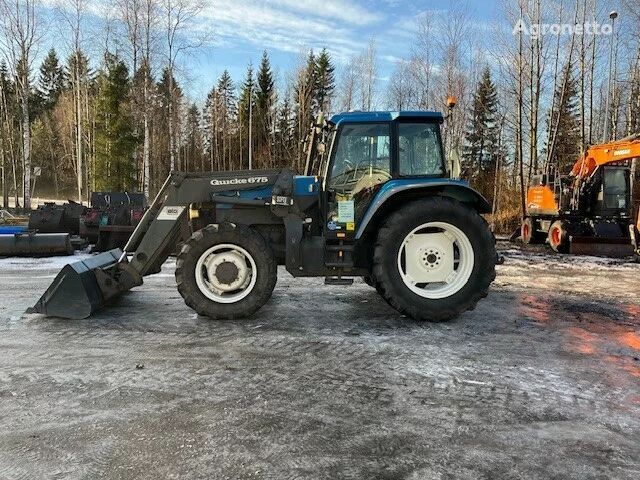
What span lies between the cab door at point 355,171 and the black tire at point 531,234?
12460 mm

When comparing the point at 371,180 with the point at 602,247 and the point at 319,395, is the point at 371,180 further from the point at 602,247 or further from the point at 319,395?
the point at 602,247

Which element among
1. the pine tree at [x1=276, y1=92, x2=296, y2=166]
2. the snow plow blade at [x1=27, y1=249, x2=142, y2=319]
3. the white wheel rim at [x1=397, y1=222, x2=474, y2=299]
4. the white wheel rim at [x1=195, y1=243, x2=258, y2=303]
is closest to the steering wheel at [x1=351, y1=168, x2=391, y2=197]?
the white wheel rim at [x1=397, y1=222, x2=474, y2=299]

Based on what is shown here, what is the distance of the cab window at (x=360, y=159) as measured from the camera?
547 centimetres

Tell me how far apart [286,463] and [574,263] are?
410 inches

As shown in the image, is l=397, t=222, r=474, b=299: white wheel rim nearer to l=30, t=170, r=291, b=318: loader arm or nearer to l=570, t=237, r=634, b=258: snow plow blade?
l=30, t=170, r=291, b=318: loader arm

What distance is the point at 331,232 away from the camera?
5562 millimetres

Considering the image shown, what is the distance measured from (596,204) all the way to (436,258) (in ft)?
36.0

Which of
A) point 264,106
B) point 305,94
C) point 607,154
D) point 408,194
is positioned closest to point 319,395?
point 408,194

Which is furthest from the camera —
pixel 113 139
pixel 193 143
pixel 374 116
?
pixel 193 143

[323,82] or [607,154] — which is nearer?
[607,154]

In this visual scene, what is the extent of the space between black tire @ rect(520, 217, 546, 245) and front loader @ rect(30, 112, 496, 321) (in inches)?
460

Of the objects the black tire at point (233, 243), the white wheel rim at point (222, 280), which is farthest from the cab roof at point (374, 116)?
the white wheel rim at point (222, 280)

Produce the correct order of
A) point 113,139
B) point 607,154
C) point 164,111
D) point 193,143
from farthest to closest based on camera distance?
point 193,143 < point 113,139 < point 164,111 < point 607,154

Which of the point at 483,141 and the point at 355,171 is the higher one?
the point at 483,141
